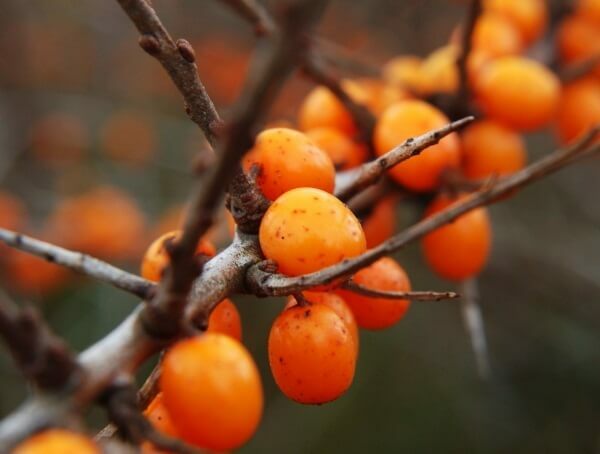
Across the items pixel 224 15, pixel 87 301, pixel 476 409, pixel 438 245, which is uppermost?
pixel 438 245

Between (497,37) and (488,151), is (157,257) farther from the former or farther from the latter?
(497,37)

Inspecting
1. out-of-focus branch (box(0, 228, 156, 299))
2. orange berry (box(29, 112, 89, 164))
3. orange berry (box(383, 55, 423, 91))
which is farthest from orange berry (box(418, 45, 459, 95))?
orange berry (box(29, 112, 89, 164))

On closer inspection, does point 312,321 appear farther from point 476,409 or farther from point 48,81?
point 48,81

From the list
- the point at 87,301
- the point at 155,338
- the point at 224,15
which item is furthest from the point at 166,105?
the point at 155,338

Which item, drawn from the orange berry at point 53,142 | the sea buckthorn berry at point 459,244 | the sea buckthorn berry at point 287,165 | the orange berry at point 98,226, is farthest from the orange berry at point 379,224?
the orange berry at point 53,142

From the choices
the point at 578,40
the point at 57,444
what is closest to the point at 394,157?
the point at 57,444

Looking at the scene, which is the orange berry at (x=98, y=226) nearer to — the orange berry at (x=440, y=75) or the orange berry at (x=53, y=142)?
the orange berry at (x=53, y=142)

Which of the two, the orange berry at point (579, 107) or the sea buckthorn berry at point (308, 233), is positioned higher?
the sea buckthorn berry at point (308, 233)
